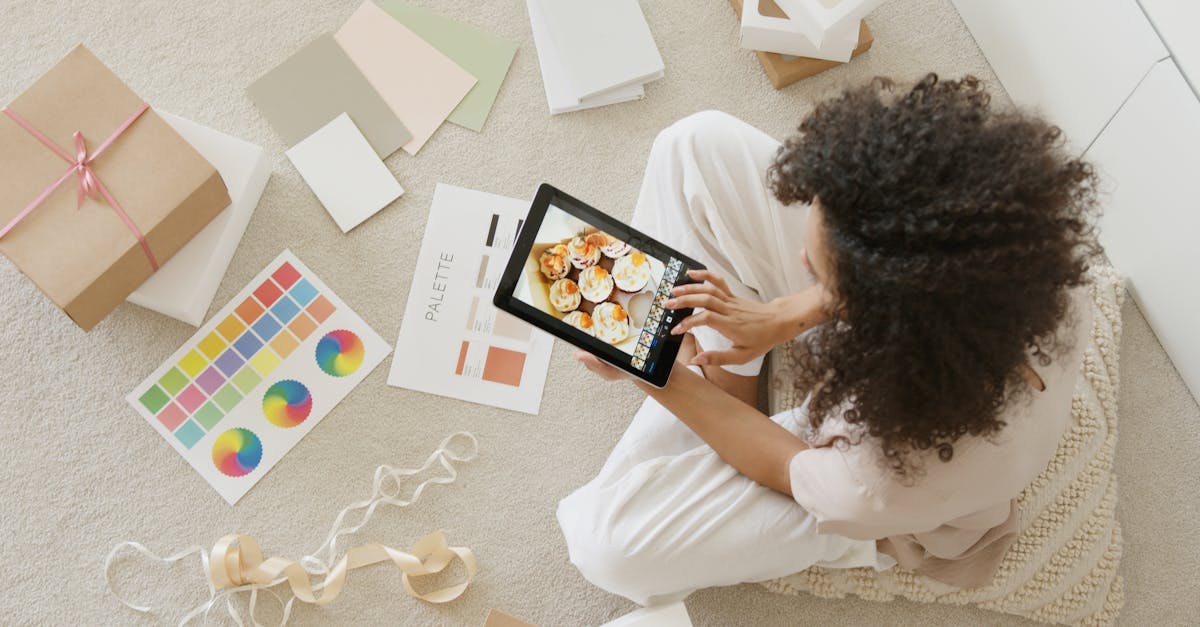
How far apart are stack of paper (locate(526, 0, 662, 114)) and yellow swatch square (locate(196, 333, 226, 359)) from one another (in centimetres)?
55

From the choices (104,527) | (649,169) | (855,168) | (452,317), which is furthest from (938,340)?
(104,527)

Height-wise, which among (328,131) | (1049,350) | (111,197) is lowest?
(1049,350)

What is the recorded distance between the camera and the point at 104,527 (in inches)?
48.3

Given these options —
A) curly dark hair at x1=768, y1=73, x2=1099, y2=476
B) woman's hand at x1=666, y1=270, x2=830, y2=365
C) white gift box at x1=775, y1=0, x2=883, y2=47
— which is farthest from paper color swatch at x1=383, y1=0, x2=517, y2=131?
curly dark hair at x1=768, y1=73, x2=1099, y2=476

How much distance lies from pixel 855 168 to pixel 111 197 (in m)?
0.85

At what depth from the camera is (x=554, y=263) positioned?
3.30ft

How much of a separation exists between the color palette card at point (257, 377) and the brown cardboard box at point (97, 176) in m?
0.15

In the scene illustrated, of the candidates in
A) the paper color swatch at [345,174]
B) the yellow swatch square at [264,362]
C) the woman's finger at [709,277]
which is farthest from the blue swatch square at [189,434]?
the woman's finger at [709,277]

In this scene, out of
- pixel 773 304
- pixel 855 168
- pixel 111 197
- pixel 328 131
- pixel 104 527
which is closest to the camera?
pixel 855 168

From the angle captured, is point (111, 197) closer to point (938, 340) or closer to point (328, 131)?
point (328, 131)

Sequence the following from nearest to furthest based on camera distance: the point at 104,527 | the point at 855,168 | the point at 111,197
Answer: the point at 855,168, the point at 111,197, the point at 104,527

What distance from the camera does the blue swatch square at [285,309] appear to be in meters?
1.28

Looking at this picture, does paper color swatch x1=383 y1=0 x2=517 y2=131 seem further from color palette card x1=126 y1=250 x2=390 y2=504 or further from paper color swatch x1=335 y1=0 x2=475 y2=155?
color palette card x1=126 y1=250 x2=390 y2=504

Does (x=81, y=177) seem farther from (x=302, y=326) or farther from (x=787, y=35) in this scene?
(x=787, y=35)
